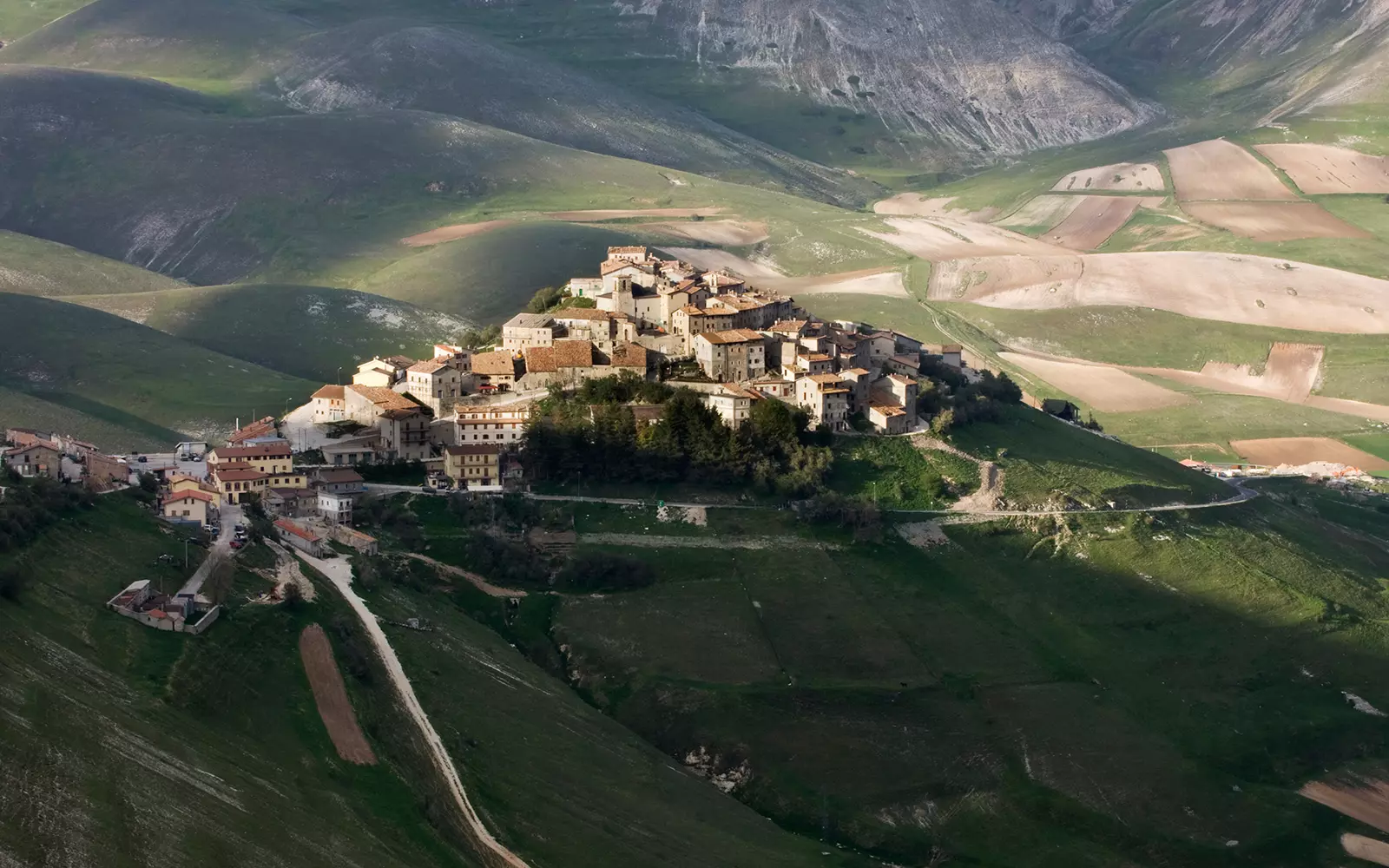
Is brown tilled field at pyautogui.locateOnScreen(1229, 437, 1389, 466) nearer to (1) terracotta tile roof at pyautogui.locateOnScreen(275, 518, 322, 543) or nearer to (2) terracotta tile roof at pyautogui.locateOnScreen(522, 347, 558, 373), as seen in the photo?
(2) terracotta tile roof at pyautogui.locateOnScreen(522, 347, 558, 373)

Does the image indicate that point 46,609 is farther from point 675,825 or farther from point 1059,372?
point 1059,372

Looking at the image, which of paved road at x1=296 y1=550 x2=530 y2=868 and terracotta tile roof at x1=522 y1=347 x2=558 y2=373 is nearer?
paved road at x1=296 y1=550 x2=530 y2=868

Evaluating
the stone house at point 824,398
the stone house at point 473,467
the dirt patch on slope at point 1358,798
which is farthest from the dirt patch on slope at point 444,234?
the dirt patch on slope at point 1358,798

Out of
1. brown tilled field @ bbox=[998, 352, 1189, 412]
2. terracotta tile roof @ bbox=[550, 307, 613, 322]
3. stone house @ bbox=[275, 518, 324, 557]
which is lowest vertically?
brown tilled field @ bbox=[998, 352, 1189, 412]

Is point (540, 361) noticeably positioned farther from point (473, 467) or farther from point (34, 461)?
point (34, 461)

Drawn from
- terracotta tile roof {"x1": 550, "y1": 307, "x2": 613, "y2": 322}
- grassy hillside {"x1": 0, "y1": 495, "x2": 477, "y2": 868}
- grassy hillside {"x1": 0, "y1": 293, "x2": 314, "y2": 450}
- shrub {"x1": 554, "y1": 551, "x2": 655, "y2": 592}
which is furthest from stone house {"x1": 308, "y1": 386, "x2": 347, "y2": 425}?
grassy hillside {"x1": 0, "y1": 495, "x2": 477, "y2": 868}

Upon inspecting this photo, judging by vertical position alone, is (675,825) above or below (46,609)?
below

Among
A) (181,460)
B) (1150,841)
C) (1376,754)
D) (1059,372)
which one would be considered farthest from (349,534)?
(1059,372)
